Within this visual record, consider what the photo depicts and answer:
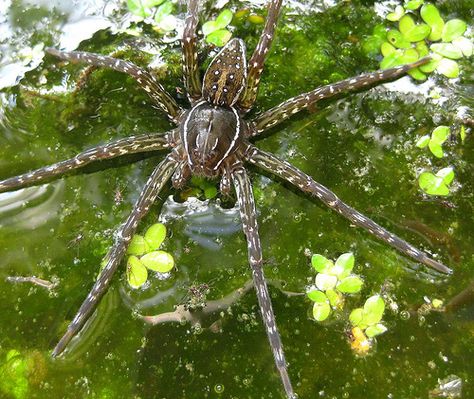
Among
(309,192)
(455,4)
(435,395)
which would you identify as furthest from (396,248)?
(455,4)

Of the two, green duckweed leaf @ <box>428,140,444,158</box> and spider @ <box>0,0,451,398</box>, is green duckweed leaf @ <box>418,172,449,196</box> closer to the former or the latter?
green duckweed leaf @ <box>428,140,444,158</box>

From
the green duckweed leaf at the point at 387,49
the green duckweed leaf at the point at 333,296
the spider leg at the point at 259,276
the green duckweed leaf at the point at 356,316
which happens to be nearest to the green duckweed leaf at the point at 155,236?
the spider leg at the point at 259,276

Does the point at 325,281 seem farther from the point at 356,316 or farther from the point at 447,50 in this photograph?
the point at 447,50

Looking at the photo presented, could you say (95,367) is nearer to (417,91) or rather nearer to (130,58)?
(130,58)

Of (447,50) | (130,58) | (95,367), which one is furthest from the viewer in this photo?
(130,58)

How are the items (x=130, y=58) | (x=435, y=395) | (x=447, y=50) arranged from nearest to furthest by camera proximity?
(x=435, y=395) < (x=447, y=50) < (x=130, y=58)

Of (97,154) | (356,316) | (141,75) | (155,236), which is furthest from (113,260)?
(356,316)

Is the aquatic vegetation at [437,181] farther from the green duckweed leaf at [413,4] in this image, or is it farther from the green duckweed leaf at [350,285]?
the green duckweed leaf at [413,4]
